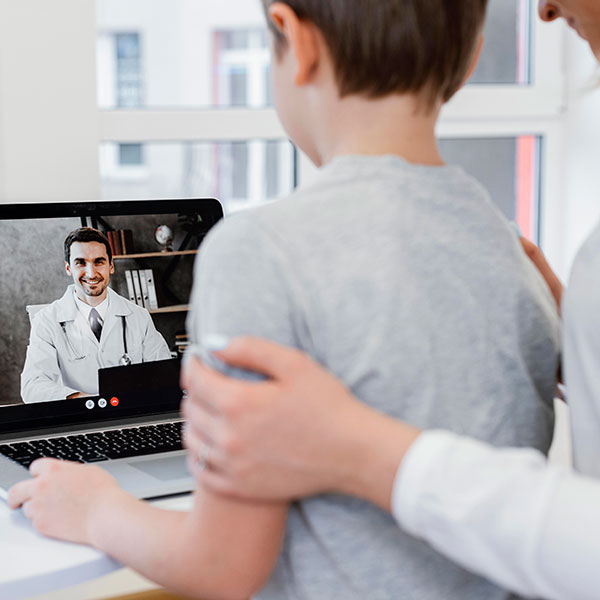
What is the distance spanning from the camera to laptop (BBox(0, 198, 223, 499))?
1.11m

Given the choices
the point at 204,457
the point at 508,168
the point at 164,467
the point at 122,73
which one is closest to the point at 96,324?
the point at 164,467

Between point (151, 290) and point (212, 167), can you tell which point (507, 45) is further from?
point (151, 290)

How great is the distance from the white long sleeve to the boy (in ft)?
0.22

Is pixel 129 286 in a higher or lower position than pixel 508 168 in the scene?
lower

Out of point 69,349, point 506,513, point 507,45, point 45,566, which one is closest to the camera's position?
point 506,513

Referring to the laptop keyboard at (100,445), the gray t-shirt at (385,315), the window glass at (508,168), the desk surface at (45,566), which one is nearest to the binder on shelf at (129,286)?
the laptop keyboard at (100,445)

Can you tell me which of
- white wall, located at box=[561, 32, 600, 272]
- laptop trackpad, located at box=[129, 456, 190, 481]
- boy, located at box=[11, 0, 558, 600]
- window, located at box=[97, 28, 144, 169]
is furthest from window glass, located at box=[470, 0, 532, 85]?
boy, located at box=[11, 0, 558, 600]

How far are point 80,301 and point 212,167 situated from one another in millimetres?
836

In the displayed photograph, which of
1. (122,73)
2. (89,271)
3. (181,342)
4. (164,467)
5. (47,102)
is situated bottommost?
(164,467)

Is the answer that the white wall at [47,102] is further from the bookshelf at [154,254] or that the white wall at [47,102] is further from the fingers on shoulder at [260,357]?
the fingers on shoulder at [260,357]

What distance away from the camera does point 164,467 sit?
3.37 feet

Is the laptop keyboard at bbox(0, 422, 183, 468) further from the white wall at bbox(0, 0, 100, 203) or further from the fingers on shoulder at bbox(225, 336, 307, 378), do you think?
the fingers on shoulder at bbox(225, 336, 307, 378)

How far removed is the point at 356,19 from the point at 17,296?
2.45 ft

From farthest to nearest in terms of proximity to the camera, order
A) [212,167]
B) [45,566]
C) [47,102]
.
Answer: [212,167]
[47,102]
[45,566]
